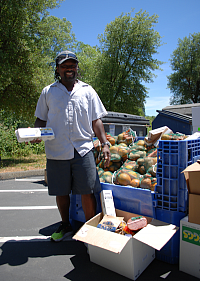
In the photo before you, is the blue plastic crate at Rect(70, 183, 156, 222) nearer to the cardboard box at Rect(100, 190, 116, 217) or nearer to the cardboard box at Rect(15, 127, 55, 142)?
the cardboard box at Rect(100, 190, 116, 217)

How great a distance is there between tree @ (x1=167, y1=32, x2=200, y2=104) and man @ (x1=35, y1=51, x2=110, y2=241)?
2532 cm

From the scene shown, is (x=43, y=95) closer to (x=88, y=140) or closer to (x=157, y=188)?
(x=88, y=140)

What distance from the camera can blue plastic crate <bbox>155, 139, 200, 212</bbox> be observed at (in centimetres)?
230

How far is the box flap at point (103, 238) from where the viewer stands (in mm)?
2006

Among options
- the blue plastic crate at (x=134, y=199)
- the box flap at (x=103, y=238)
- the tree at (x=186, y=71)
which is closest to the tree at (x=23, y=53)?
the blue plastic crate at (x=134, y=199)

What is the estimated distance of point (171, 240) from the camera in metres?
2.33

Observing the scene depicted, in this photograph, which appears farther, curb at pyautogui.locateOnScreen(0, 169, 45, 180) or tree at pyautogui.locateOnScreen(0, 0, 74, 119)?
tree at pyautogui.locateOnScreen(0, 0, 74, 119)

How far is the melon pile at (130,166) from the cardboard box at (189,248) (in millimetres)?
577

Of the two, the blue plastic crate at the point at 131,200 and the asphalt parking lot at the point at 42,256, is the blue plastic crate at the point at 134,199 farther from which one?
the asphalt parking lot at the point at 42,256

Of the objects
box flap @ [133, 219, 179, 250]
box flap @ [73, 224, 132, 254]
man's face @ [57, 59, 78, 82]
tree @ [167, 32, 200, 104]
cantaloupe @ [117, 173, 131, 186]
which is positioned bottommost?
box flap @ [73, 224, 132, 254]

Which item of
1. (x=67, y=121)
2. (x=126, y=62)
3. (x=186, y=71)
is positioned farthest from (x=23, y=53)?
(x=186, y=71)

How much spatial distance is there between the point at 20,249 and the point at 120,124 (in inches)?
229

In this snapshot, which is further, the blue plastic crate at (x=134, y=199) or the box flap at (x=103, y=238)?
the blue plastic crate at (x=134, y=199)

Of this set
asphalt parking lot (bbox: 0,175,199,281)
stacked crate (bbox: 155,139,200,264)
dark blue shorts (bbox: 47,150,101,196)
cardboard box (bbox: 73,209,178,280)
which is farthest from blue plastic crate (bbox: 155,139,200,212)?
dark blue shorts (bbox: 47,150,101,196)
